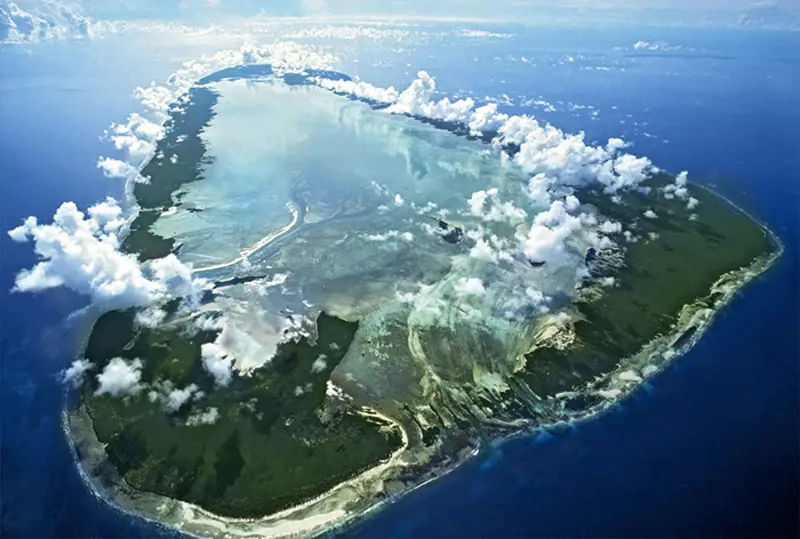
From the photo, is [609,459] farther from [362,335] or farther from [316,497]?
[362,335]

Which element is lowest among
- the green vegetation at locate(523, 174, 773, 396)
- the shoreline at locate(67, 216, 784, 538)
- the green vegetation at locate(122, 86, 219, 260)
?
the green vegetation at locate(122, 86, 219, 260)

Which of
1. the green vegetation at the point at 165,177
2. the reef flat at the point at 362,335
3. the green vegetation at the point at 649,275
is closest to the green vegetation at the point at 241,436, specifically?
the reef flat at the point at 362,335

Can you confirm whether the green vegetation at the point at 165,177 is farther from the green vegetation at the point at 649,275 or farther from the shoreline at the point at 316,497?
the green vegetation at the point at 649,275

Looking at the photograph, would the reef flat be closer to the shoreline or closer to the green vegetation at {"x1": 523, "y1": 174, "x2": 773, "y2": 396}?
the shoreline

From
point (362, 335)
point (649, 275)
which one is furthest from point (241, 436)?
point (649, 275)

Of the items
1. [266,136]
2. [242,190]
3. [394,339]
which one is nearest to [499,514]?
[394,339]

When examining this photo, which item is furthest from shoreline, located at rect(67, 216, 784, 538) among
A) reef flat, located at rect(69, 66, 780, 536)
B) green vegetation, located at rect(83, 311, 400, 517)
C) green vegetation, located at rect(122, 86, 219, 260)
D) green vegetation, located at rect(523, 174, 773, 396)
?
green vegetation, located at rect(122, 86, 219, 260)

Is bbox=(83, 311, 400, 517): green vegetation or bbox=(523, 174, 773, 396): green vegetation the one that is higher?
bbox=(523, 174, 773, 396): green vegetation
